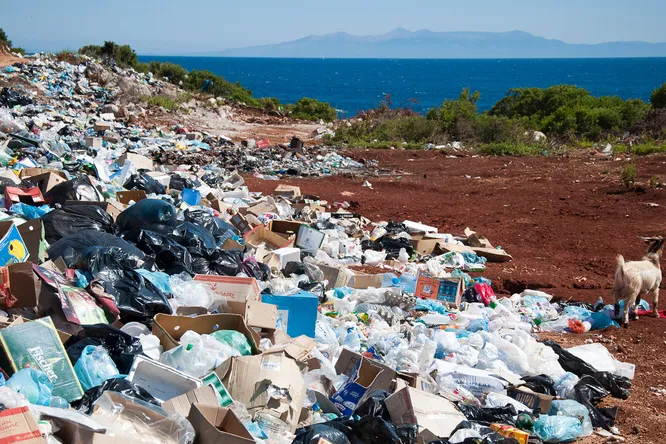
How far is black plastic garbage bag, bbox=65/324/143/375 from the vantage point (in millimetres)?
3517

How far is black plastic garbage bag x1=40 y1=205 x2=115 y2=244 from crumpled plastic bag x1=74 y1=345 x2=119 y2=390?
2094 mm

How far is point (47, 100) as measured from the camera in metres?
15.1

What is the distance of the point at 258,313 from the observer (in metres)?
4.23

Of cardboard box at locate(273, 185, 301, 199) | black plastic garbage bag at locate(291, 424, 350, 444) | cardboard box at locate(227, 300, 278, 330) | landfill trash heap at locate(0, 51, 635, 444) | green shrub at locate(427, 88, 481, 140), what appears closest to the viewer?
black plastic garbage bag at locate(291, 424, 350, 444)

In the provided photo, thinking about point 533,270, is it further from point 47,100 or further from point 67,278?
point 47,100

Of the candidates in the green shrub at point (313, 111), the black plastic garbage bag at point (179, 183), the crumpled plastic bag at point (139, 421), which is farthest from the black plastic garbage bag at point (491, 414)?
the green shrub at point (313, 111)

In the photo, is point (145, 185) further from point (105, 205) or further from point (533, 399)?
point (533, 399)

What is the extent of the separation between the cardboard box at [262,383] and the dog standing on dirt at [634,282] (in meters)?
3.49

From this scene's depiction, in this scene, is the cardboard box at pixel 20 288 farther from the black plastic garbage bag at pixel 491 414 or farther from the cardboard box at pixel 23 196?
the black plastic garbage bag at pixel 491 414

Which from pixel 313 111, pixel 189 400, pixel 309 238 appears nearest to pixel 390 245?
pixel 309 238

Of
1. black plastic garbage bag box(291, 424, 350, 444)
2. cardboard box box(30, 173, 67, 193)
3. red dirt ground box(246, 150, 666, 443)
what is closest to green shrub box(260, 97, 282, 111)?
red dirt ground box(246, 150, 666, 443)

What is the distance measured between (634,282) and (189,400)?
4.22 m

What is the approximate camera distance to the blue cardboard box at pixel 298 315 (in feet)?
15.1

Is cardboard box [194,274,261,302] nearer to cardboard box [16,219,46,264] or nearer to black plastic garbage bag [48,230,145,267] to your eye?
black plastic garbage bag [48,230,145,267]
